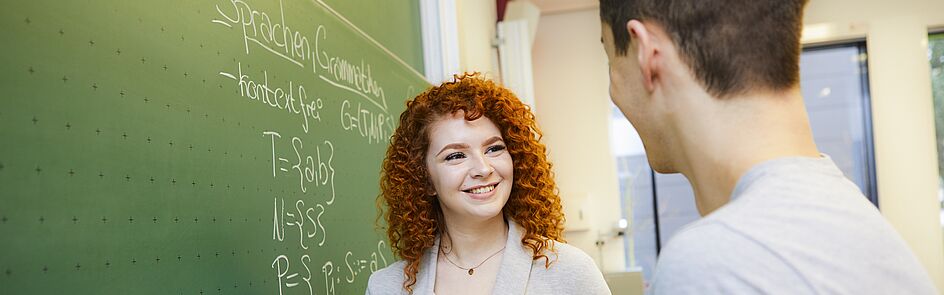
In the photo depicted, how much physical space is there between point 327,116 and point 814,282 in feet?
4.46

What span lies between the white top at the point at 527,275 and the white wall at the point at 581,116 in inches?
153

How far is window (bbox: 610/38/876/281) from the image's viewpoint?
218 inches

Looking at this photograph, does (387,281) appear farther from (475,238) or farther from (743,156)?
(743,156)

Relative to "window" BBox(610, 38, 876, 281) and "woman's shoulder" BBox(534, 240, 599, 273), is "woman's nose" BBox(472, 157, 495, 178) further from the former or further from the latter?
"window" BBox(610, 38, 876, 281)

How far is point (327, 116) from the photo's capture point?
73.9 inches

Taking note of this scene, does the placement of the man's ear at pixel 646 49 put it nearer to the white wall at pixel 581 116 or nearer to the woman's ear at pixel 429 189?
the woman's ear at pixel 429 189

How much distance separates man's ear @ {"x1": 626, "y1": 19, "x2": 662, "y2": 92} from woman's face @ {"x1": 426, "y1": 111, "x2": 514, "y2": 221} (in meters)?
0.73

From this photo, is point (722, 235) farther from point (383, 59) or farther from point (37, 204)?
point (383, 59)

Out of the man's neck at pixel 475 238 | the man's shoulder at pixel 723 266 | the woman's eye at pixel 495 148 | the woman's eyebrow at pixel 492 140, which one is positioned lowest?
the man's neck at pixel 475 238

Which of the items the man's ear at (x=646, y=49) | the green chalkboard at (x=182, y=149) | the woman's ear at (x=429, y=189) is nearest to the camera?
the man's ear at (x=646, y=49)

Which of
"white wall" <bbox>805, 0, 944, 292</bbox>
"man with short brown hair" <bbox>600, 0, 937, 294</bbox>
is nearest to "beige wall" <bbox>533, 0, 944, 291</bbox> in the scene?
"white wall" <bbox>805, 0, 944, 292</bbox>

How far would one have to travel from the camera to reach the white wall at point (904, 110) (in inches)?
205

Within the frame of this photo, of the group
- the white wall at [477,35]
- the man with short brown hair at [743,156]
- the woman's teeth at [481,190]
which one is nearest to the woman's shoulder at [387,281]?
the woman's teeth at [481,190]

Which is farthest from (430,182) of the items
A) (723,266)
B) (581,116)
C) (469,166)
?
(581,116)
